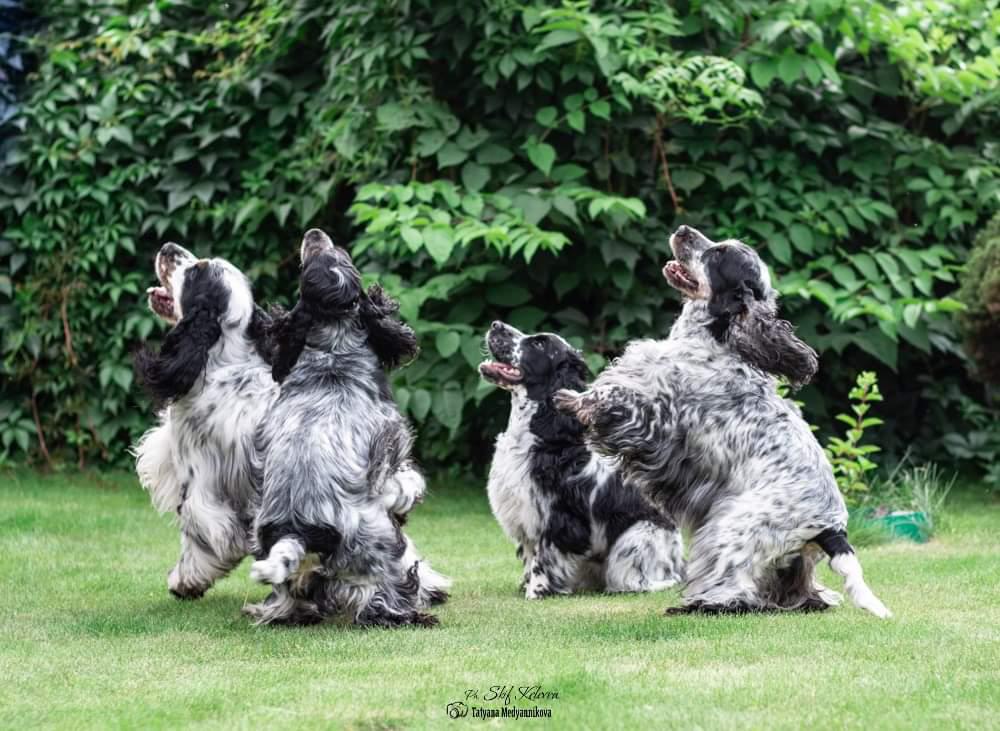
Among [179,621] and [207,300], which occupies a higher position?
[207,300]

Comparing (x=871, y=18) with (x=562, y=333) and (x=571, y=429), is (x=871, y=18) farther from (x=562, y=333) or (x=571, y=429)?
(x=571, y=429)

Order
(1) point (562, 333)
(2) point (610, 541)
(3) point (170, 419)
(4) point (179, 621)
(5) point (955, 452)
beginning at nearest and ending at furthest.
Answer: (4) point (179, 621), (3) point (170, 419), (2) point (610, 541), (1) point (562, 333), (5) point (955, 452)

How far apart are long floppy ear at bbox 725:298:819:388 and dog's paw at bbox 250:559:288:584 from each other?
2.04 m

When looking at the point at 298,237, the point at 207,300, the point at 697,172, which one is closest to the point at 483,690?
the point at 207,300

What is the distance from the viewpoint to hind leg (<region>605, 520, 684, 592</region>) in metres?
6.84

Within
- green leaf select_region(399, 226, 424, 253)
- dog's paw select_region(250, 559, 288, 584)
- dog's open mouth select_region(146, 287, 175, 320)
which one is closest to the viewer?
dog's paw select_region(250, 559, 288, 584)

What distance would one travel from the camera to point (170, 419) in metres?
6.46

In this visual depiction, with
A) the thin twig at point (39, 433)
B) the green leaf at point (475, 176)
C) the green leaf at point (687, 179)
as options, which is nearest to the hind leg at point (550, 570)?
the green leaf at point (475, 176)

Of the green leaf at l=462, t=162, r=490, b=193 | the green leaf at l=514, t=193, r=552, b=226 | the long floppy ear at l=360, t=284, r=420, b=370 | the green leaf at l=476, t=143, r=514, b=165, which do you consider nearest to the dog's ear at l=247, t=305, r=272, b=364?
the long floppy ear at l=360, t=284, r=420, b=370

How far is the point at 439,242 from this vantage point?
30.3 ft

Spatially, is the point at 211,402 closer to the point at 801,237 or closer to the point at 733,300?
the point at 733,300

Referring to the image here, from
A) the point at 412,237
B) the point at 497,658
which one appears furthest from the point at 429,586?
the point at 412,237

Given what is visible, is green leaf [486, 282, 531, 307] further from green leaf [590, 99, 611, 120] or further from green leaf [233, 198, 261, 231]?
green leaf [233, 198, 261, 231]

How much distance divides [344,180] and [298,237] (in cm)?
74
